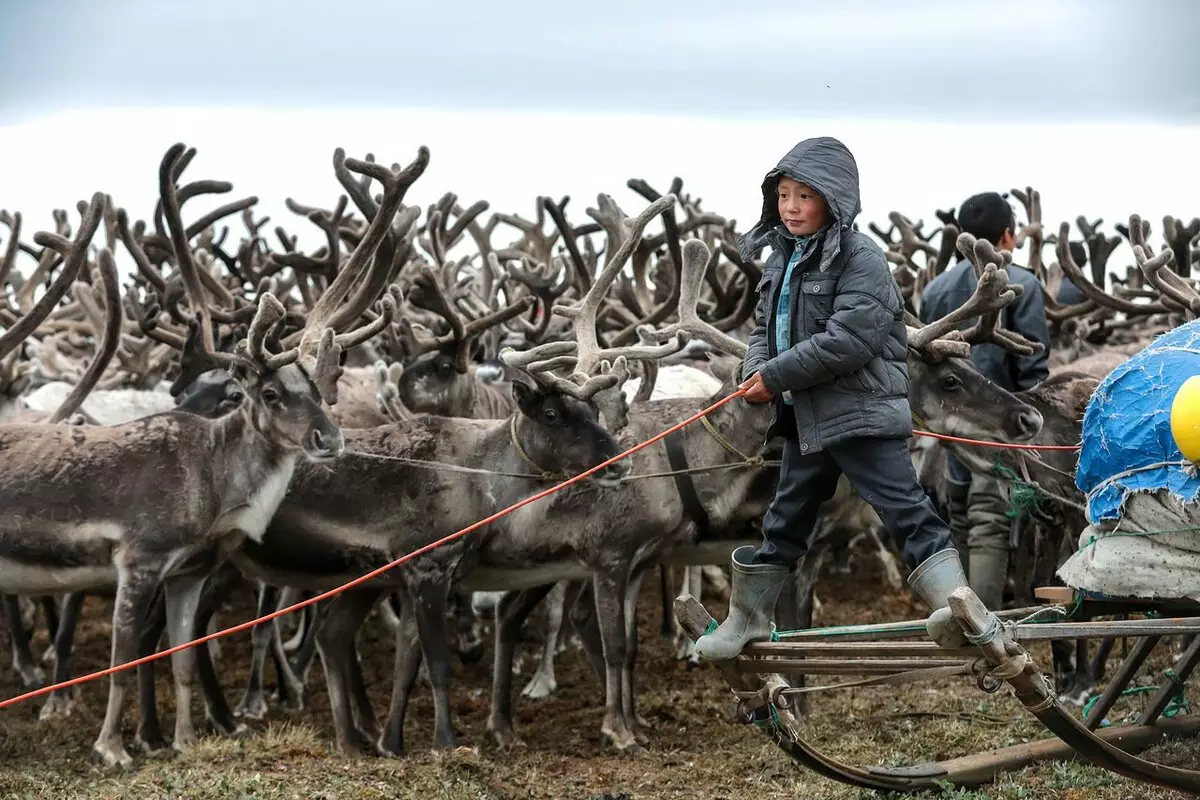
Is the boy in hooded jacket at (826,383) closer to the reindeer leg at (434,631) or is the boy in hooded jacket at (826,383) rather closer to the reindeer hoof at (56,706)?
the reindeer leg at (434,631)

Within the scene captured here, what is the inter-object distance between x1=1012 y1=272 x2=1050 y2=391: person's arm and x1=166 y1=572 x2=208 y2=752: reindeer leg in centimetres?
426

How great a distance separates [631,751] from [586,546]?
1.00 meters

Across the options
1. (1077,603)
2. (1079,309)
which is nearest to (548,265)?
(1079,309)

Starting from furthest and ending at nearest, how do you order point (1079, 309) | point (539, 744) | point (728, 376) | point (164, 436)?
point (1079, 309), point (728, 376), point (539, 744), point (164, 436)

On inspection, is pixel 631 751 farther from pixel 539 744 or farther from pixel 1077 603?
pixel 1077 603

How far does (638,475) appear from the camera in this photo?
23.5 feet

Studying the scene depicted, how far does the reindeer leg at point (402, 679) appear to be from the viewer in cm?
659

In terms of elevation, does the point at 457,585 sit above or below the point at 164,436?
below

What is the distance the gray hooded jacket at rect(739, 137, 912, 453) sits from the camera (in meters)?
4.37

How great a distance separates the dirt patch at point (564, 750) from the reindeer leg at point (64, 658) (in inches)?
3.3

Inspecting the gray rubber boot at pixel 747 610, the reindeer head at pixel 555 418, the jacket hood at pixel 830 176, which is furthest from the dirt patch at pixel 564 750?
the jacket hood at pixel 830 176

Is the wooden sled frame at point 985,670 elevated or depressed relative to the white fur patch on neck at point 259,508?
depressed

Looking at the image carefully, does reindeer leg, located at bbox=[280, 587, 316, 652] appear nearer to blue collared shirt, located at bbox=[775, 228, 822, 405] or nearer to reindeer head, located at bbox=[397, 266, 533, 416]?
reindeer head, located at bbox=[397, 266, 533, 416]

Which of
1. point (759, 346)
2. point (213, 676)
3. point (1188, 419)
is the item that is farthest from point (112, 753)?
point (1188, 419)
